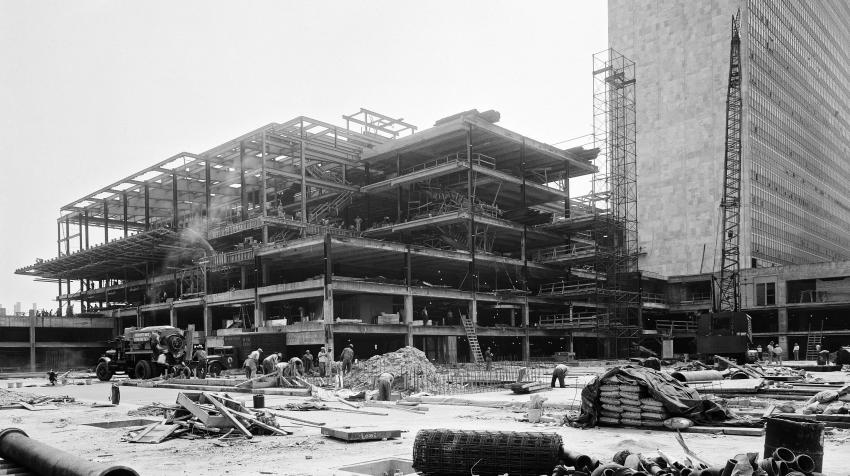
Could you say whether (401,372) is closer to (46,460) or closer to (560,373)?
(560,373)

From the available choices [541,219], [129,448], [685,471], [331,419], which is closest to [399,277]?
[541,219]

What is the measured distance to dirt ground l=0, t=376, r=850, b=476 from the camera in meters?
11.2

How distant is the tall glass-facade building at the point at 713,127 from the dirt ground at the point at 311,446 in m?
80.5

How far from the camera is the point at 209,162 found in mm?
67188

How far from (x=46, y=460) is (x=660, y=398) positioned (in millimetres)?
11179

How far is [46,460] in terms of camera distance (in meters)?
9.16

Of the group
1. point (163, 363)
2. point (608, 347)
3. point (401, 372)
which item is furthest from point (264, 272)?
point (608, 347)

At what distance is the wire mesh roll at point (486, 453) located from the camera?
9.70m

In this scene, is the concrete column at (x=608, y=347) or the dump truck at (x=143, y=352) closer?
the dump truck at (x=143, y=352)

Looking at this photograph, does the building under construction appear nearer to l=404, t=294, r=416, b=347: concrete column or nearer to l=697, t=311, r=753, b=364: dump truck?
l=404, t=294, r=416, b=347: concrete column

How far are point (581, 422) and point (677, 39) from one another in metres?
93.9

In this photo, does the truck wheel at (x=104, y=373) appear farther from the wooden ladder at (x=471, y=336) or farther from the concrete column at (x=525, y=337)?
the concrete column at (x=525, y=337)

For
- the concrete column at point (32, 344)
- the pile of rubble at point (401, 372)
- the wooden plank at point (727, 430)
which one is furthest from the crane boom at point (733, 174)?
the concrete column at point (32, 344)

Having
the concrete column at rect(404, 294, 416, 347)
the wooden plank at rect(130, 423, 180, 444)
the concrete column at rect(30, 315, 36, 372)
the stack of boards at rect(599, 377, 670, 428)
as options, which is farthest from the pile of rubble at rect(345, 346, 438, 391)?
the concrete column at rect(30, 315, 36, 372)
